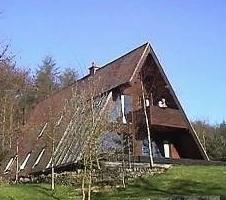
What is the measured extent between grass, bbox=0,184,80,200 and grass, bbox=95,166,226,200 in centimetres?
145

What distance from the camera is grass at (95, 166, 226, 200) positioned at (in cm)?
2172

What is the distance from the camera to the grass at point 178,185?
71.2 ft

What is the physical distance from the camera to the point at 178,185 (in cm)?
2377

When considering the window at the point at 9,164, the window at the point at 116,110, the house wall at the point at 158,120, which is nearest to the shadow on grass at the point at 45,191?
the window at the point at 116,110

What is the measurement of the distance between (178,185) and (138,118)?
7702mm

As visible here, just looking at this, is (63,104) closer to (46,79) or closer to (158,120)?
(158,120)

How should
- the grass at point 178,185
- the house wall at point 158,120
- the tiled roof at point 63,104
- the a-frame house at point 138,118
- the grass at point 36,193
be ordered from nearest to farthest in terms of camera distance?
the grass at point 36,193 < the grass at point 178,185 < the tiled roof at point 63,104 < the a-frame house at point 138,118 < the house wall at point 158,120

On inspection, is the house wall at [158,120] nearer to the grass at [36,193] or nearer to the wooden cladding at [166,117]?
the wooden cladding at [166,117]

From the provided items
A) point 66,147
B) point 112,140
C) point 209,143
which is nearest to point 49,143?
point 66,147

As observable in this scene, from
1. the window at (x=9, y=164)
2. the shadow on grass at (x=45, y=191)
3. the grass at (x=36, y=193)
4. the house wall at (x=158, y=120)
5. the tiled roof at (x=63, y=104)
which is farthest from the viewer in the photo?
the window at (x=9, y=164)

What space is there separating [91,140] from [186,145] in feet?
45.0

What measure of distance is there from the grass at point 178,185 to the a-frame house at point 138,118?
2.92 meters

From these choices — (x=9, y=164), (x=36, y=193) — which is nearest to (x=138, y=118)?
(x=36, y=193)

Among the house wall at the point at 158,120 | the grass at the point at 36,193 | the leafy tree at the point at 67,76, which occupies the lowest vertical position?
the grass at the point at 36,193
